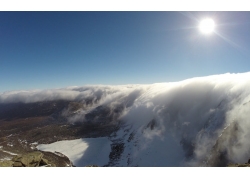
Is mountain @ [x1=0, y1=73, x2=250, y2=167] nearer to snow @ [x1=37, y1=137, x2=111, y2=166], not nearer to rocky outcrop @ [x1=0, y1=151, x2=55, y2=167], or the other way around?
snow @ [x1=37, y1=137, x2=111, y2=166]

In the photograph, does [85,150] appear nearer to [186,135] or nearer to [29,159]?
[186,135]

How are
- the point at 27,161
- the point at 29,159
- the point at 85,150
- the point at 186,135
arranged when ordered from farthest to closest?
1. the point at 85,150
2. the point at 186,135
3. the point at 29,159
4. the point at 27,161

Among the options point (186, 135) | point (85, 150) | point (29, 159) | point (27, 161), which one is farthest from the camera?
point (85, 150)

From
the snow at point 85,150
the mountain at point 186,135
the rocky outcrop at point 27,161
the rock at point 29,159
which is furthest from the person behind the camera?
the snow at point 85,150

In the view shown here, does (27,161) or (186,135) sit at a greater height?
(186,135)

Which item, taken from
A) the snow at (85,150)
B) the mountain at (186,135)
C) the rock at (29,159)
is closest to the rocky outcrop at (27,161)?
the rock at (29,159)

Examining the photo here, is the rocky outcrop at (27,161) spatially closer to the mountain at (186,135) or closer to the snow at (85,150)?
the mountain at (186,135)

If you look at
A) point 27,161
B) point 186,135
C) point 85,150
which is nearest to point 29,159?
point 27,161

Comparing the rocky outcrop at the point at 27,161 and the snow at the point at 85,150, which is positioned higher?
the snow at the point at 85,150
